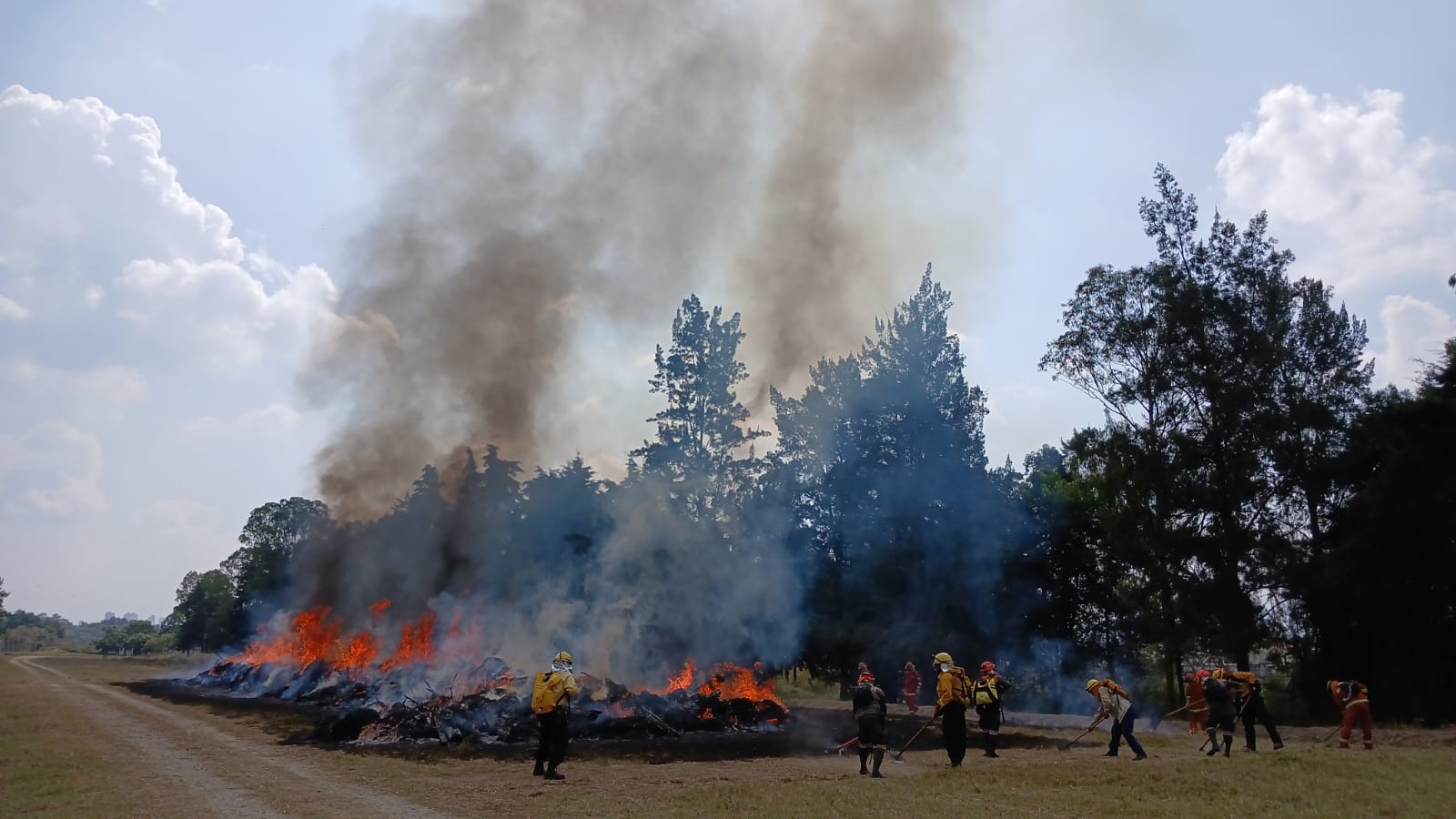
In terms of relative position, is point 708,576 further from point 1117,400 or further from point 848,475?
point 1117,400

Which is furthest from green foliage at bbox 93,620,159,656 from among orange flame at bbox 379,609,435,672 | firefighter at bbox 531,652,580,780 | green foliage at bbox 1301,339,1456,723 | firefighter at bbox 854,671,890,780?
green foliage at bbox 1301,339,1456,723

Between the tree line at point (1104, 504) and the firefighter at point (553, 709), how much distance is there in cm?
1824

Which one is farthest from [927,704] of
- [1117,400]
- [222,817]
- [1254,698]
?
[222,817]

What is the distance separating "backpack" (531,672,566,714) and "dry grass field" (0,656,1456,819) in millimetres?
1296

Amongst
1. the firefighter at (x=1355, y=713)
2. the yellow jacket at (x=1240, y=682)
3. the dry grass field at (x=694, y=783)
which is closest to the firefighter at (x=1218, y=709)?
the dry grass field at (x=694, y=783)

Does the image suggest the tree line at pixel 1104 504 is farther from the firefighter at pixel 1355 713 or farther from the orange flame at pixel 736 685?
the firefighter at pixel 1355 713

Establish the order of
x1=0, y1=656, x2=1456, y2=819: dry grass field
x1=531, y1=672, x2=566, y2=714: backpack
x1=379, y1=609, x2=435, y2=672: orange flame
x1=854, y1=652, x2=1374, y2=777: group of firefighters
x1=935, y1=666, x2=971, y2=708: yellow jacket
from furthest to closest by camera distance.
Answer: x1=379, y1=609, x2=435, y2=672: orange flame, x1=935, y1=666, x2=971, y2=708: yellow jacket, x1=854, y1=652, x2=1374, y2=777: group of firefighters, x1=531, y1=672, x2=566, y2=714: backpack, x1=0, y1=656, x2=1456, y2=819: dry grass field

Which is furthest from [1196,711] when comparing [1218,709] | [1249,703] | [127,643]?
[127,643]

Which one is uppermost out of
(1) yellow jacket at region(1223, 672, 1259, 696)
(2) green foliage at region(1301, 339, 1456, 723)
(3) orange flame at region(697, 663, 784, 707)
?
(2) green foliage at region(1301, 339, 1456, 723)

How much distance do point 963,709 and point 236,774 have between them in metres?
14.2

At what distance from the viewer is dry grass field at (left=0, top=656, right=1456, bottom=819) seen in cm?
1345

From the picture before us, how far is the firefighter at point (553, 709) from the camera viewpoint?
17.2 m

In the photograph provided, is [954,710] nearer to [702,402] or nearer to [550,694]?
[550,694]

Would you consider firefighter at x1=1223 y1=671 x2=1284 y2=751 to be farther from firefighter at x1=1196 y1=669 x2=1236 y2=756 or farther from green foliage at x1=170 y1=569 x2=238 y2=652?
green foliage at x1=170 y1=569 x2=238 y2=652
